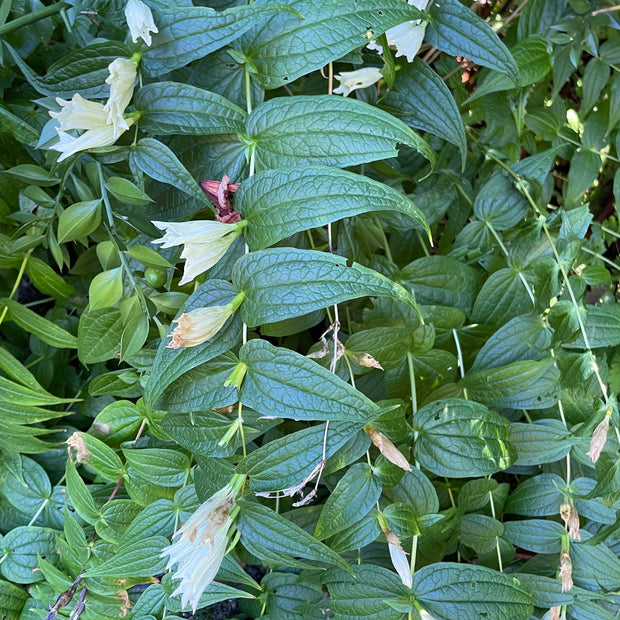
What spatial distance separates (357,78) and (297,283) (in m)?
0.23

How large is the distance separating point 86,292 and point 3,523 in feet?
1.02

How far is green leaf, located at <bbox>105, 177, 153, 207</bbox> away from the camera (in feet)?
1.53

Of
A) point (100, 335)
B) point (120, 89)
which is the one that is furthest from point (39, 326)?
point (120, 89)

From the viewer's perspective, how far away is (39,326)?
2.08 feet

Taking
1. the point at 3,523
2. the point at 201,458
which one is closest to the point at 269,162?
the point at 201,458

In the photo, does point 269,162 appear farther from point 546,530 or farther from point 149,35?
point 546,530

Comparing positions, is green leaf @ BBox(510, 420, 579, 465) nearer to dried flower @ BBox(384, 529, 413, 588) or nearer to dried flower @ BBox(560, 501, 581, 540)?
dried flower @ BBox(560, 501, 581, 540)

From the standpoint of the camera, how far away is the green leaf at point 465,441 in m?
0.54

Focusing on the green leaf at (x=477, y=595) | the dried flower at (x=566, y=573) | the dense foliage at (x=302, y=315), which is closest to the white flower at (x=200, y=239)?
the dense foliage at (x=302, y=315)

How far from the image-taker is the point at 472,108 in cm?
77

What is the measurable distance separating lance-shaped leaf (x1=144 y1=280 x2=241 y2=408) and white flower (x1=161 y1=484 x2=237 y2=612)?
0.30 ft

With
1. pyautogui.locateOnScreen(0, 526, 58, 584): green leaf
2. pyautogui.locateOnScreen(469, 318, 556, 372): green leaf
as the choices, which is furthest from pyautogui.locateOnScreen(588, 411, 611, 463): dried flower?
pyautogui.locateOnScreen(0, 526, 58, 584): green leaf

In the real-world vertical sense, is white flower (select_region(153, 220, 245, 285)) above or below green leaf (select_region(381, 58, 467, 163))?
below

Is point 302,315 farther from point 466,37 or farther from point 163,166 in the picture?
point 466,37
